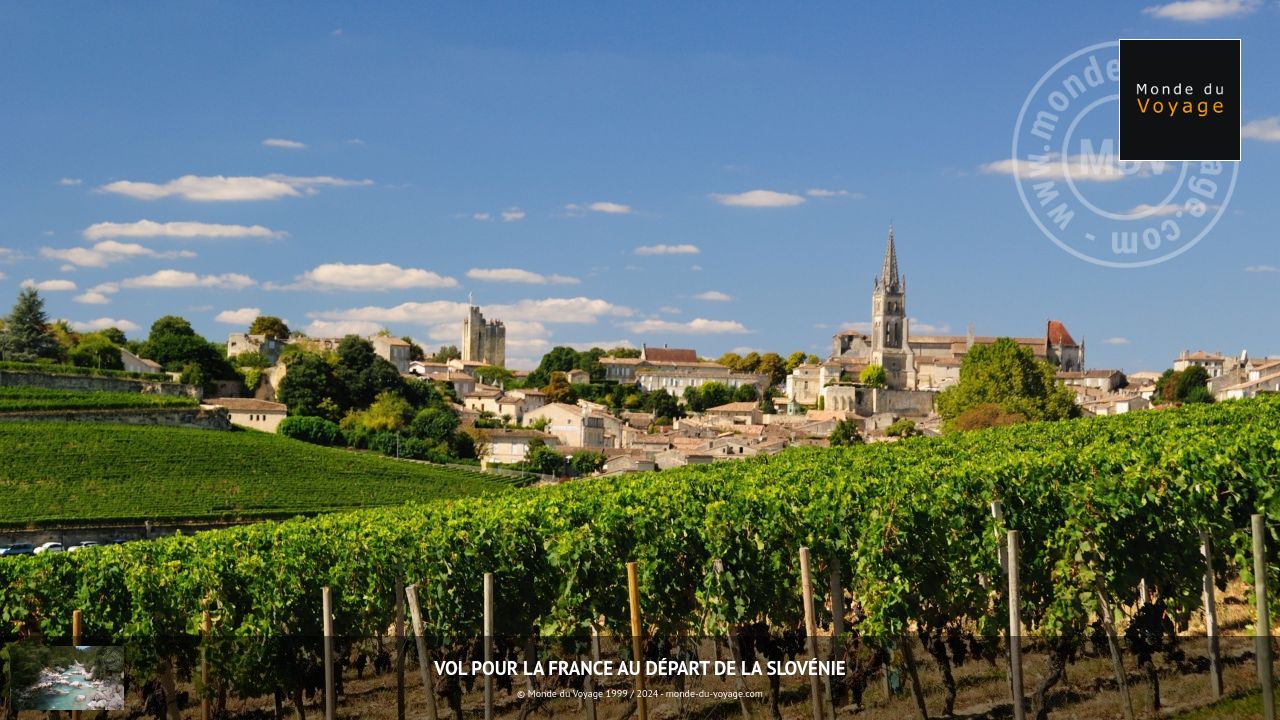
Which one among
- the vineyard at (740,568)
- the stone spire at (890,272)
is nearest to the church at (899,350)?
the stone spire at (890,272)

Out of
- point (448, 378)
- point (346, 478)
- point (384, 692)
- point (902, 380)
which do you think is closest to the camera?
point (384, 692)

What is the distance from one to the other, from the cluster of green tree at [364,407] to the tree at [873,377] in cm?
4856

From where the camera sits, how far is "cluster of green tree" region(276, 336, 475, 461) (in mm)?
75875

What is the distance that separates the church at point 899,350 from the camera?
13100cm

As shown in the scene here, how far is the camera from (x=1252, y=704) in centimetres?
1055

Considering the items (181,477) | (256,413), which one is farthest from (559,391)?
(181,477)

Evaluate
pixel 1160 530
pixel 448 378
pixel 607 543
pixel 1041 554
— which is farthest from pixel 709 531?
pixel 448 378

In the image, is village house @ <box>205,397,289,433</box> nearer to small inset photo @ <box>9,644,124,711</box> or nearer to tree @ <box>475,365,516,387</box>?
tree @ <box>475,365,516,387</box>

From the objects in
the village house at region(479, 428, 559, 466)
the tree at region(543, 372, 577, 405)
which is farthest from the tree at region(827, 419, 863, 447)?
the tree at region(543, 372, 577, 405)

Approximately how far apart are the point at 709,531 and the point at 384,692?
544 cm

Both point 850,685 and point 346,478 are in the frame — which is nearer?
point 850,685

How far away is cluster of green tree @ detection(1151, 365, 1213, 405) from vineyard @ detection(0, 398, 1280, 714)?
246ft

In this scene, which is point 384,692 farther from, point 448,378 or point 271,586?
point 448,378

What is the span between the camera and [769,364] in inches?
5468
